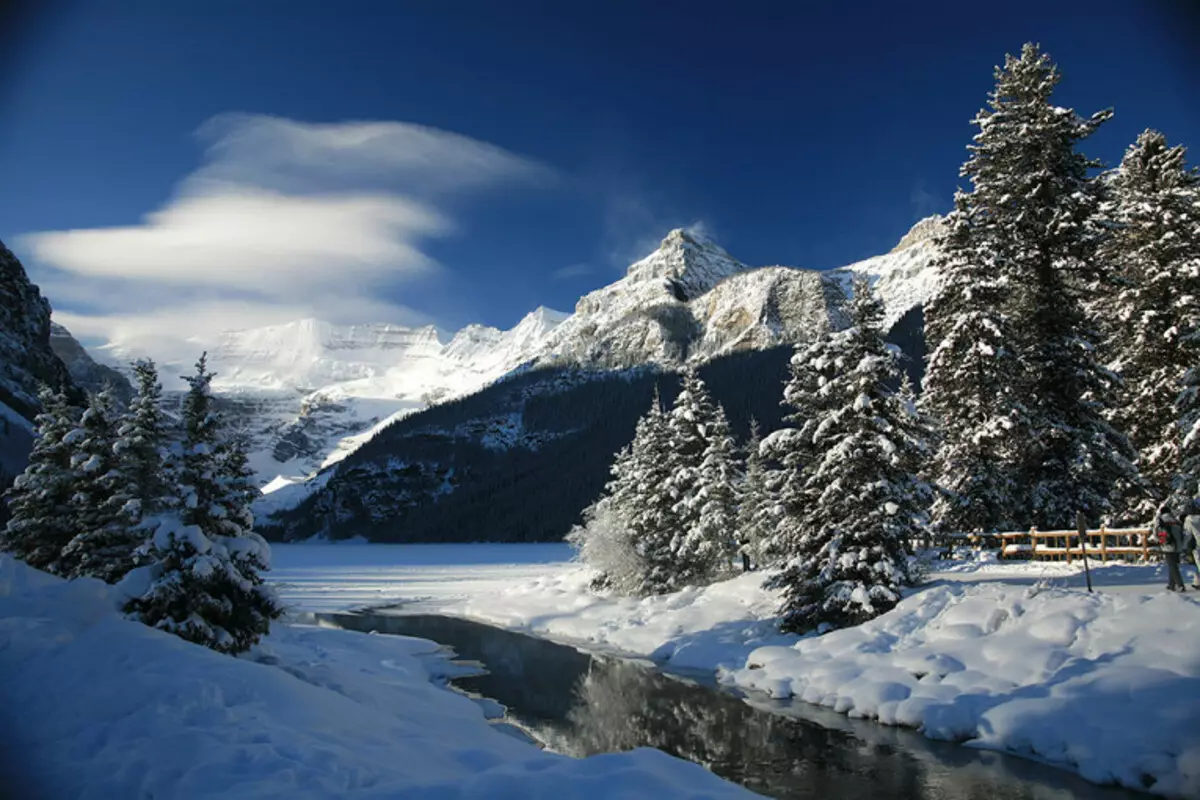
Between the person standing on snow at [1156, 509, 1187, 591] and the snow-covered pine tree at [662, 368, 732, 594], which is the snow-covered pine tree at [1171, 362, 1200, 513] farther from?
the snow-covered pine tree at [662, 368, 732, 594]

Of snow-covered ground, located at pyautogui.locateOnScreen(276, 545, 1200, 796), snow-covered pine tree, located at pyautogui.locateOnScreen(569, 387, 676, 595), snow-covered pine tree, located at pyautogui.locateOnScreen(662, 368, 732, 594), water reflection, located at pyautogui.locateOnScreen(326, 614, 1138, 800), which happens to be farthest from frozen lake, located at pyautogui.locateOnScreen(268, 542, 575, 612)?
snow-covered ground, located at pyautogui.locateOnScreen(276, 545, 1200, 796)

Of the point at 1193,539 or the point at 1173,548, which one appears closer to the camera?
the point at 1193,539

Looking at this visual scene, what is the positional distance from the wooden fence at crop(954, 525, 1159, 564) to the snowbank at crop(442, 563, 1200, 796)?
600mm

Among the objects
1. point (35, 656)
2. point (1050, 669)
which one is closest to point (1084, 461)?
point (1050, 669)

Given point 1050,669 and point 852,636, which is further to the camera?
point 852,636

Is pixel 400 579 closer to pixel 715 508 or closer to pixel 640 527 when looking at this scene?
pixel 640 527

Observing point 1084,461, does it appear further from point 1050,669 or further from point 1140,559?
point 1050,669

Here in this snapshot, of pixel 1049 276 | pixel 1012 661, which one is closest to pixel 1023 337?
pixel 1049 276

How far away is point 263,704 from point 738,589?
76.3 ft

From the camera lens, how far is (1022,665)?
1605cm

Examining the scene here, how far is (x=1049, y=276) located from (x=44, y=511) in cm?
3662

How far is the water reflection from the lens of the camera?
12.8 m

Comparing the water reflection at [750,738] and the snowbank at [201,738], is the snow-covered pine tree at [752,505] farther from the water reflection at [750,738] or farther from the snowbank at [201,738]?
the snowbank at [201,738]

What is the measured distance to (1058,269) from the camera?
23.7 m
